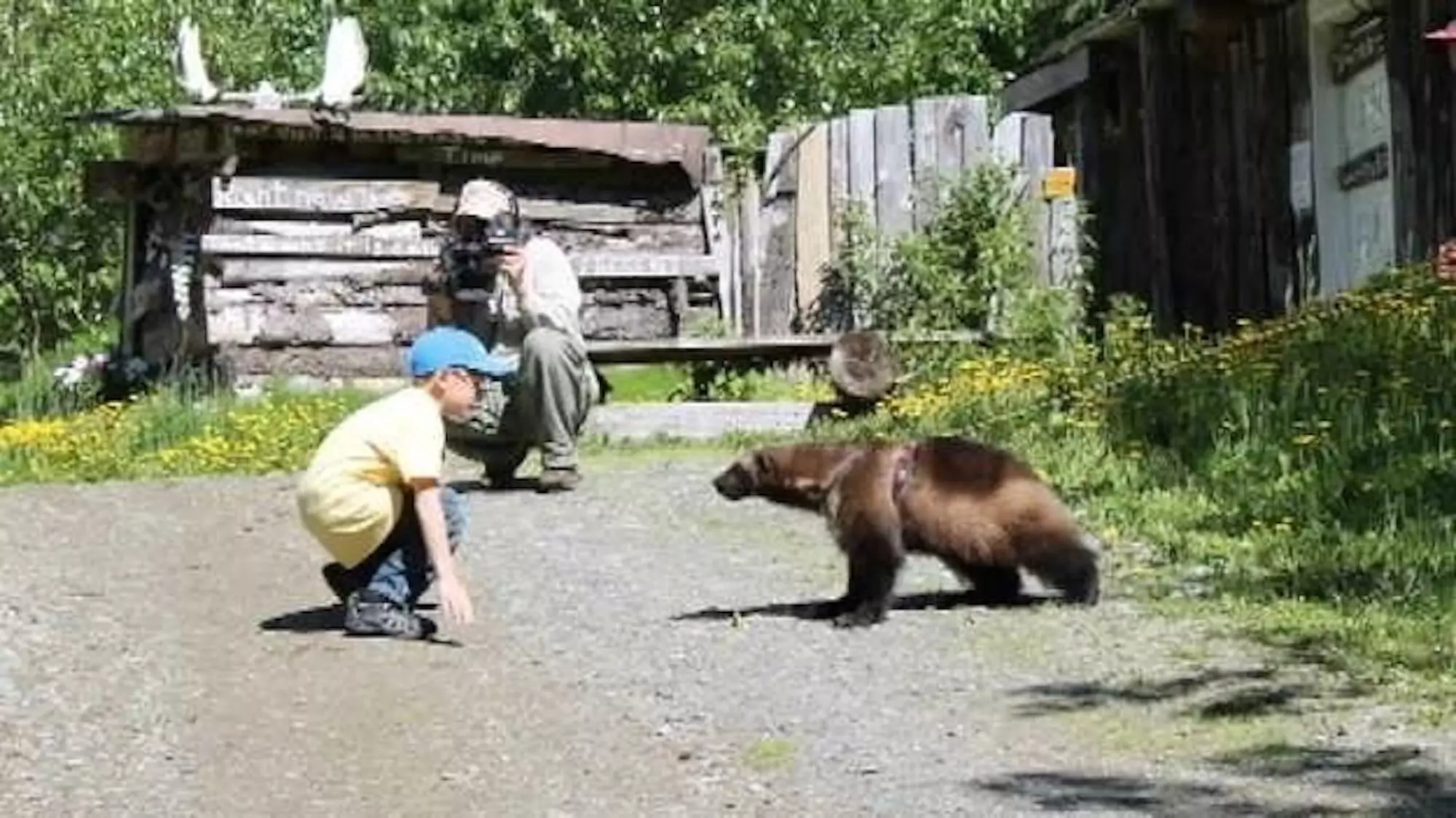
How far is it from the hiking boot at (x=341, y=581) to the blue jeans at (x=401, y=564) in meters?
0.04

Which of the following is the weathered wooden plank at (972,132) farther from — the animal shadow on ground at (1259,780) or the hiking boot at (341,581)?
the animal shadow on ground at (1259,780)

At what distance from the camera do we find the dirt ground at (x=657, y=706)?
24.3 feet

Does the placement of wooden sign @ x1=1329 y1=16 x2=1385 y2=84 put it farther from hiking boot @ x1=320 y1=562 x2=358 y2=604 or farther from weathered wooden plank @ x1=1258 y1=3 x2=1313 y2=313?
hiking boot @ x1=320 y1=562 x2=358 y2=604

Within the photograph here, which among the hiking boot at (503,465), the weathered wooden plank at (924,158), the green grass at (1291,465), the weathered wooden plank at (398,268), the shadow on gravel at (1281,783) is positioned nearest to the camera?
the shadow on gravel at (1281,783)

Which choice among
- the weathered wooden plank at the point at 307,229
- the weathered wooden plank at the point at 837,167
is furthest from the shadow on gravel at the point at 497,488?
the weathered wooden plank at the point at 837,167

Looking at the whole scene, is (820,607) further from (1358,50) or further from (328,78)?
(328,78)

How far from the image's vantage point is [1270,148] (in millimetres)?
19203

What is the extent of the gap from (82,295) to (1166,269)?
50.2ft

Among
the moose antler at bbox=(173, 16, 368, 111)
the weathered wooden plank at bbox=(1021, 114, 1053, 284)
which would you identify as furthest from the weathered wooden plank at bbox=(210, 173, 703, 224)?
the weathered wooden plank at bbox=(1021, 114, 1053, 284)

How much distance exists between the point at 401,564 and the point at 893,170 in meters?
13.5

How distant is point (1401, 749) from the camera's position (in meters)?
7.57

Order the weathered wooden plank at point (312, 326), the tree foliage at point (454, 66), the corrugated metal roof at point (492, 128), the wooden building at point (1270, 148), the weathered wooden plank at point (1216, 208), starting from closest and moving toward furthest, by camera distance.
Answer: the wooden building at point (1270, 148), the weathered wooden plank at point (1216, 208), the corrugated metal roof at point (492, 128), the weathered wooden plank at point (312, 326), the tree foliage at point (454, 66)

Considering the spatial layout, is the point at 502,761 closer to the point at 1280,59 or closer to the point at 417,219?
the point at 1280,59

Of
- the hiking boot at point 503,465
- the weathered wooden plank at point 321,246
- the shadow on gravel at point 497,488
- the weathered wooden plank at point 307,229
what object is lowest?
the shadow on gravel at point 497,488
